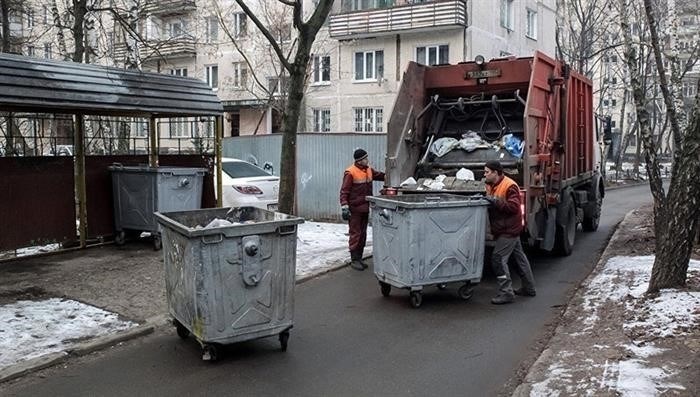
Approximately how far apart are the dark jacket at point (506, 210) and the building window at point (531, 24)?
24.6m

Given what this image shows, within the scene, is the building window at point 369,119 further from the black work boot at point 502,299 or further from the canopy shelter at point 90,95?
the black work boot at point 502,299

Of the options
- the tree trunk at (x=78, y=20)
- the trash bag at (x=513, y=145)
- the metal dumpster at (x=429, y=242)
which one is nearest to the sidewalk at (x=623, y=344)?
the metal dumpster at (x=429, y=242)

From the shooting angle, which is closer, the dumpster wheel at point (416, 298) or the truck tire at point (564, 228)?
the dumpster wheel at point (416, 298)

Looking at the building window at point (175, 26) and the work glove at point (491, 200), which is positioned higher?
the building window at point (175, 26)

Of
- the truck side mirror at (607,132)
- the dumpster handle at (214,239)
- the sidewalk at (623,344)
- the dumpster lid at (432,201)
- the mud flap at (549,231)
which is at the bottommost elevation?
the sidewalk at (623,344)

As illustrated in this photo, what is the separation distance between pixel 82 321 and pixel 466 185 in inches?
184

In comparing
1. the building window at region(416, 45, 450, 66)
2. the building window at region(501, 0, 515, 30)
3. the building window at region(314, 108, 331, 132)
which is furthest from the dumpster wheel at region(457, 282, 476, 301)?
the building window at region(501, 0, 515, 30)

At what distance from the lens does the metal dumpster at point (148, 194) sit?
382 inches

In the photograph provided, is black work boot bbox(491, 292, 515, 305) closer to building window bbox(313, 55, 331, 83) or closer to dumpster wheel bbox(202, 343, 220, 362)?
dumpster wheel bbox(202, 343, 220, 362)

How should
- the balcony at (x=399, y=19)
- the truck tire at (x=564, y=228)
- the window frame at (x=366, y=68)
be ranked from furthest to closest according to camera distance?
1. the window frame at (x=366, y=68)
2. the balcony at (x=399, y=19)
3. the truck tire at (x=564, y=228)

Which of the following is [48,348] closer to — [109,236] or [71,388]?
[71,388]

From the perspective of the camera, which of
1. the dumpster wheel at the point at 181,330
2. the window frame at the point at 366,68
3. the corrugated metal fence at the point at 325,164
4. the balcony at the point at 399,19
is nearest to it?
the dumpster wheel at the point at 181,330

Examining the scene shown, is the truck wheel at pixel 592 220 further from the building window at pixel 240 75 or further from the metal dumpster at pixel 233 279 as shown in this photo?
the building window at pixel 240 75

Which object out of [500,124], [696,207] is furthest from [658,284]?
[500,124]
